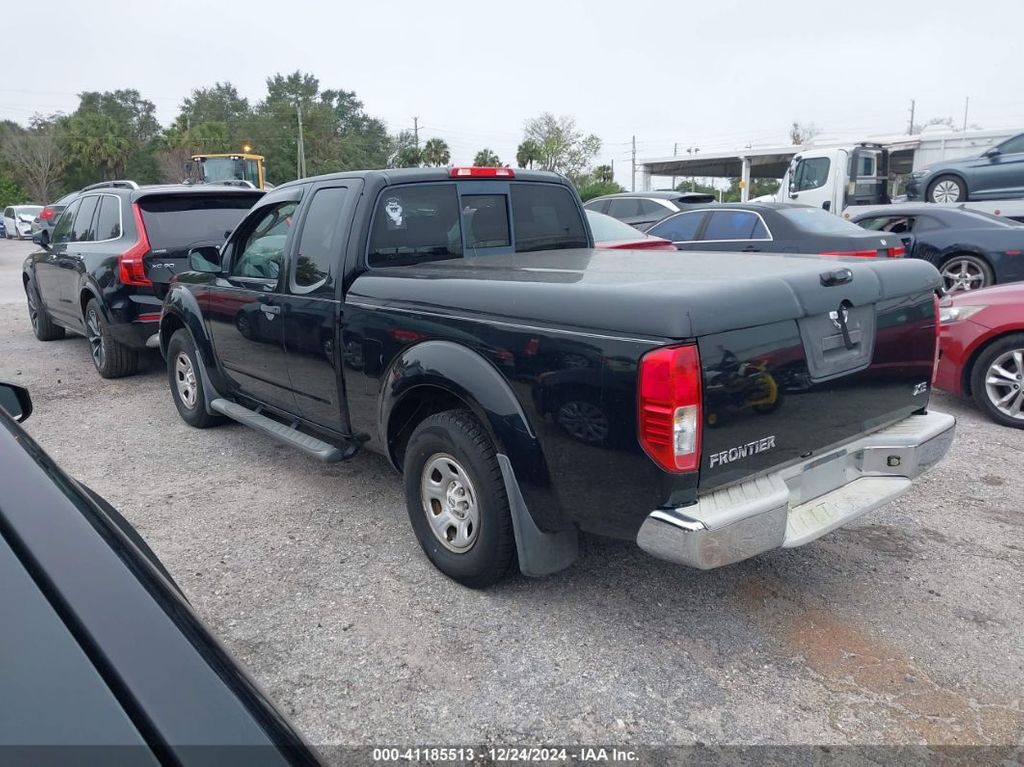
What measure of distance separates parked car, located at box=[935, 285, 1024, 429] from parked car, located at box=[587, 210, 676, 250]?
290 centimetres

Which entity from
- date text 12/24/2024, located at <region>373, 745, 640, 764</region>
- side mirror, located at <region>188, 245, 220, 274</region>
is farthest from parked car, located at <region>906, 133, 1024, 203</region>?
date text 12/24/2024, located at <region>373, 745, 640, 764</region>

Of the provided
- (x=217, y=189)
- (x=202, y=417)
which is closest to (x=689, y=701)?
(x=202, y=417)

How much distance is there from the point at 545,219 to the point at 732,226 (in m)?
5.17

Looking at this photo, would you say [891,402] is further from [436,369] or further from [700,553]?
[436,369]

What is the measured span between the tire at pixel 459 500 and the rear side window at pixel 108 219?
530 cm

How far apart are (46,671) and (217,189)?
7042 mm

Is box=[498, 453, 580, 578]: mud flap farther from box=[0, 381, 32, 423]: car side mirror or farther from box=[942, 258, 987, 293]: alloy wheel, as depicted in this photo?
box=[942, 258, 987, 293]: alloy wheel

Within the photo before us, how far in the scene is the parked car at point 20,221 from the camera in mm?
35094

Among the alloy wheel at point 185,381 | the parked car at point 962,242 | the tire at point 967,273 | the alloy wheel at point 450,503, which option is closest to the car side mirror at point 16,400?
the alloy wheel at point 450,503

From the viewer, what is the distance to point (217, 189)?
24.4 feet

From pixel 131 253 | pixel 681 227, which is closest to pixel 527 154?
pixel 681 227

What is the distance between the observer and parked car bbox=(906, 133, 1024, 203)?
44.3 feet

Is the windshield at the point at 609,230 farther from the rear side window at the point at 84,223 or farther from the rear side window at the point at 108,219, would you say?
the rear side window at the point at 84,223

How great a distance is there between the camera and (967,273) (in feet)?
33.3
